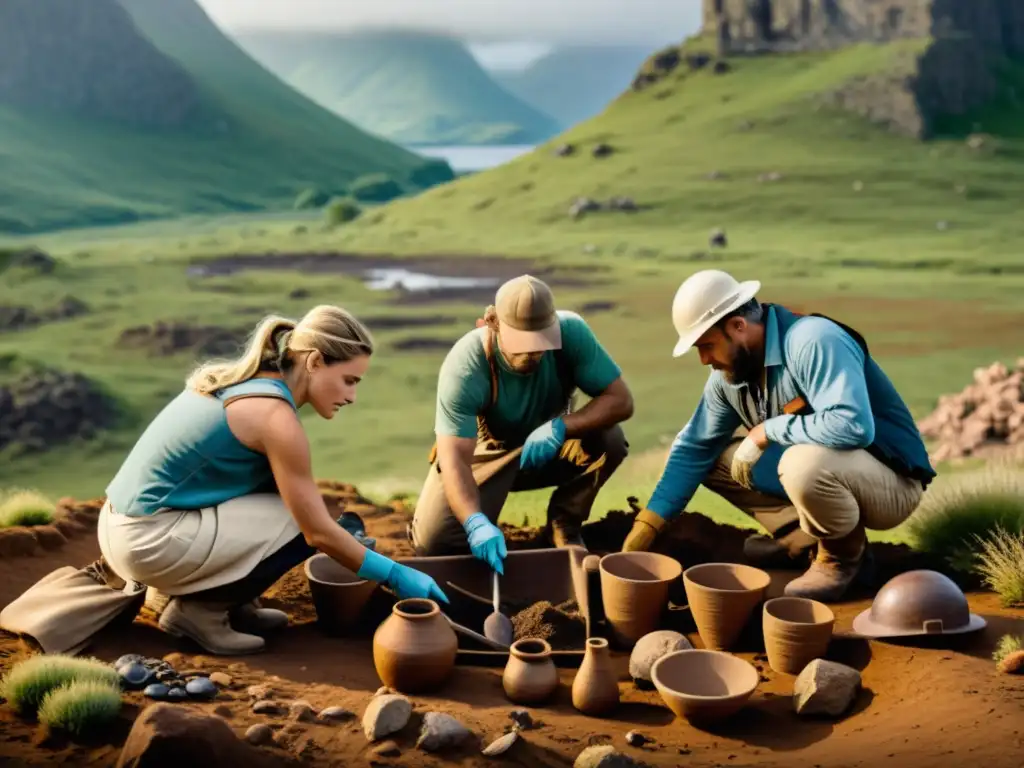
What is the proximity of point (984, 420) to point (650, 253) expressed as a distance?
2169 centimetres

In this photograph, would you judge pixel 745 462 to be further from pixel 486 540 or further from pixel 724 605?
pixel 486 540

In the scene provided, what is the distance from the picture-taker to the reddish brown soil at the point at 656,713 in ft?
13.4

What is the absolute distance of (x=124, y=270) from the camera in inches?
1180

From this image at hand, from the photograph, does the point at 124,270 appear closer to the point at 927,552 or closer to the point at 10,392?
the point at 10,392

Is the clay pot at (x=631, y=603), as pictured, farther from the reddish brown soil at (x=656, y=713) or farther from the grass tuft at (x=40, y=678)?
the grass tuft at (x=40, y=678)

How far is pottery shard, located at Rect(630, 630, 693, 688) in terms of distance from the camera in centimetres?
486

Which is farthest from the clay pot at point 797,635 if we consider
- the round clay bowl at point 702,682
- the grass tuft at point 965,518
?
the grass tuft at point 965,518

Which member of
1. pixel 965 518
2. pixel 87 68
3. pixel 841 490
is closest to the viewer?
pixel 841 490

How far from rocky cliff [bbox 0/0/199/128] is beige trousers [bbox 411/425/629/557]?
8836 cm

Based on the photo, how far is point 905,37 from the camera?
6569cm

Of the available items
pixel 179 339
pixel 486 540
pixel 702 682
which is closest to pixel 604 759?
pixel 702 682

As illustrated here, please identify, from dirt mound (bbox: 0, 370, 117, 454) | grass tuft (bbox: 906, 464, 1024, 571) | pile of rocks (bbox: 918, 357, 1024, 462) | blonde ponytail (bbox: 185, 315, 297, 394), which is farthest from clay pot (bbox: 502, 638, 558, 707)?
dirt mound (bbox: 0, 370, 117, 454)

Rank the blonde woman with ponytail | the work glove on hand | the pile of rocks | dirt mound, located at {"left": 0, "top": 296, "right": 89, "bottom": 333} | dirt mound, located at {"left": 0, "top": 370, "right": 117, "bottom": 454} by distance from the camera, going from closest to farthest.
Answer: the blonde woman with ponytail → the work glove on hand → the pile of rocks → dirt mound, located at {"left": 0, "top": 370, "right": 117, "bottom": 454} → dirt mound, located at {"left": 0, "top": 296, "right": 89, "bottom": 333}

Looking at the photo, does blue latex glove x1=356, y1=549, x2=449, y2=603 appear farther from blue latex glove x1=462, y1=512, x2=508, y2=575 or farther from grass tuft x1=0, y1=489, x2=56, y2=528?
grass tuft x1=0, y1=489, x2=56, y2=528
